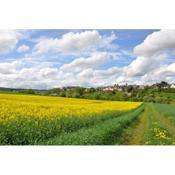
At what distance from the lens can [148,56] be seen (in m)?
11.8

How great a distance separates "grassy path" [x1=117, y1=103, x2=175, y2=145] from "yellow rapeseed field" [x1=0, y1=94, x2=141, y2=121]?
610mm

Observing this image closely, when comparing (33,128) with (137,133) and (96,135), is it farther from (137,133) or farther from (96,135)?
(137,133)

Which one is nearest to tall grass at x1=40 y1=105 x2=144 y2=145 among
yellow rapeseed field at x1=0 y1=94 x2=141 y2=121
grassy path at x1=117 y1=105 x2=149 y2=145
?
grassy path at x1=117 y1=105 x2=149 y2=145

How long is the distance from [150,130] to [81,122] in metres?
1.95

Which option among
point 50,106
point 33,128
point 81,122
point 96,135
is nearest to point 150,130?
point 81,122

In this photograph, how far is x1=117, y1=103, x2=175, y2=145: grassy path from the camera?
11156 mm

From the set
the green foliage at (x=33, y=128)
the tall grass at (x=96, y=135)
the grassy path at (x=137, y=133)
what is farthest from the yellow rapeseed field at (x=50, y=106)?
the grassy path at (x=137, y=133)

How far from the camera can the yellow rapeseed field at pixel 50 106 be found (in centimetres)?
1134

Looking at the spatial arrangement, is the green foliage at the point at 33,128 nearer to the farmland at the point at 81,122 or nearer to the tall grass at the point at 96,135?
the farmland at the point at 81,122

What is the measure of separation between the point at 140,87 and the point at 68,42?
2.38 metres

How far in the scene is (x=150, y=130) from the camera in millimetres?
12430

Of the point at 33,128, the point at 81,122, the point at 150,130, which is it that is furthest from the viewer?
the point at 150,130
